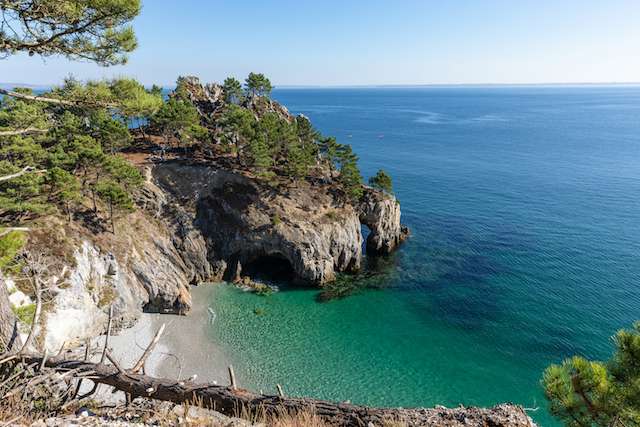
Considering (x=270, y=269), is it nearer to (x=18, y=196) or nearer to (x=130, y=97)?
(x=18, y=196)

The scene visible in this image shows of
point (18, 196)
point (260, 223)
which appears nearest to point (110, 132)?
point (18, 196)

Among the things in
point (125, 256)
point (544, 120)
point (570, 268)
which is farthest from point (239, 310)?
point (544, 120)

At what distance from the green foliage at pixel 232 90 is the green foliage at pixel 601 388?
65283mm

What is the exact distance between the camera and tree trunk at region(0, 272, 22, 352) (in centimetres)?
777

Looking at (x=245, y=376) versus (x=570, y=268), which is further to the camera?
(x=570, y=268)

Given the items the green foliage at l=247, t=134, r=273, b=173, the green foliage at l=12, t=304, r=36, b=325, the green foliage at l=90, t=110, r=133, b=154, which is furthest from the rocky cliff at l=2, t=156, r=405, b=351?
the green foliage at l=12, t=304, r=36, b=325

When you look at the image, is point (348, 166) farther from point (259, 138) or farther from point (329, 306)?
→ point (329, 306)

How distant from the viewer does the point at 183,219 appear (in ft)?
136

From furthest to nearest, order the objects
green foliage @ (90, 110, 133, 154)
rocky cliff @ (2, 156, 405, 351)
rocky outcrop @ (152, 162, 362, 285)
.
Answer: rocky outcrop @ (152, 162, 362, 285) → green foliage @ (90, 110, 133, 154) → rocky cliff @ (2, 156, 405, 351)

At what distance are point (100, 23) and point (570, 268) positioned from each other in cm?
4944

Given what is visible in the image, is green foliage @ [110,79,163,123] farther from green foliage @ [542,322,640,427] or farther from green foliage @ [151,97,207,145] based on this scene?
green foliage @ [151,97,207,145]

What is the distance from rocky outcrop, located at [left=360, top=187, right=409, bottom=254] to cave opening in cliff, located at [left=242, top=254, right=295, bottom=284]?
41.1ft

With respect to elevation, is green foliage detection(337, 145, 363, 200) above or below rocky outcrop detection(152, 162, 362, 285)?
above

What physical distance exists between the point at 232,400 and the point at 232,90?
64400mm
